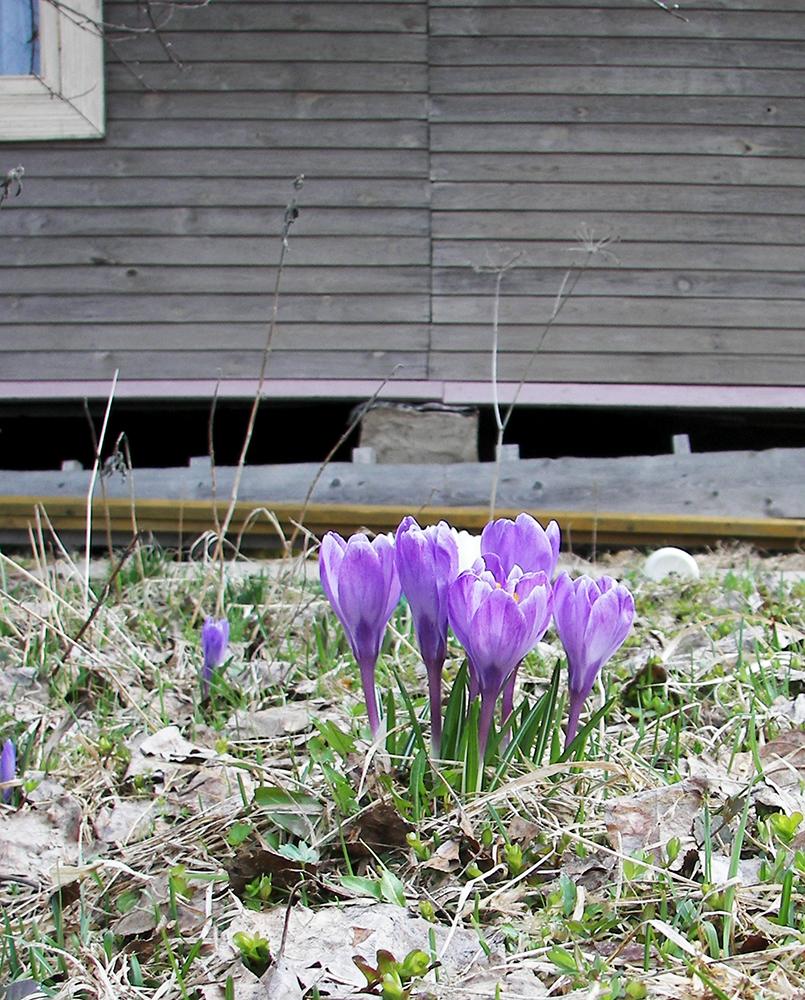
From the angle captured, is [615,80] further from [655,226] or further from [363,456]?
[363,456]

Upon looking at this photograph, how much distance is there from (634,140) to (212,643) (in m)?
4.67

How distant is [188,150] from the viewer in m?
5.81

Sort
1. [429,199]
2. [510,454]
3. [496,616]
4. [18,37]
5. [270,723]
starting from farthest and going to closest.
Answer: [429,199]
[18,37]
[510,454]
[270,723]
[496,616]

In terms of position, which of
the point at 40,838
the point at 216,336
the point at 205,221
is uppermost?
the point at 205,221

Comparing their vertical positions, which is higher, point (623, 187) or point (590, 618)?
point (623, 187)

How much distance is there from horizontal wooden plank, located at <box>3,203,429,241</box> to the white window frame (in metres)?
0.42

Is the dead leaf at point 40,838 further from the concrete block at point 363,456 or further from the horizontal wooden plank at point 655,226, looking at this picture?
the horizontal wooden plank at point 655,226

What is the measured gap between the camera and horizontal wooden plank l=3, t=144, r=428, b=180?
19.0 feet

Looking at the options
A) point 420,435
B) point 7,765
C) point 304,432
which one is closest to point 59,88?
point 304,432

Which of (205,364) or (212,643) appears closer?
(212,643)

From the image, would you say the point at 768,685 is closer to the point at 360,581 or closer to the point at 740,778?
the point at 740,778

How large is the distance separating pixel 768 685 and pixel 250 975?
1.29m

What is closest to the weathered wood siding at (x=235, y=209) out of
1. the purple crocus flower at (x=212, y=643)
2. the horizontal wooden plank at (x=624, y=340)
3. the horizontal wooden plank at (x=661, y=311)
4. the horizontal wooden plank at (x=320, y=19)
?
the horizontal wooden plank at (x=320, y=19)

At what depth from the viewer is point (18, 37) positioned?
573cm
